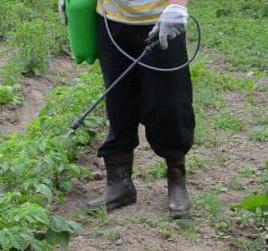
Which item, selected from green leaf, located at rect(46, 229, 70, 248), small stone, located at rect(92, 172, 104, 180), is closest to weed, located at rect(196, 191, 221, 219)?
small stone, located at rect(92, 172, 104, 180)

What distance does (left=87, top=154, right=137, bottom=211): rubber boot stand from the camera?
414 centimetres

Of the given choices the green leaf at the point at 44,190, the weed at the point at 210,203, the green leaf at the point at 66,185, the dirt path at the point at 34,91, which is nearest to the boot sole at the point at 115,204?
the green leaf at the point at 66,185

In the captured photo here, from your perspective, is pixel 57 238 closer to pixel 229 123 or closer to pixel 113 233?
pixel 113 233

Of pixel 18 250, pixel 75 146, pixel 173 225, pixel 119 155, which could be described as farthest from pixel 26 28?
pixel 18 250

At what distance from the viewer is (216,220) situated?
13.2ft

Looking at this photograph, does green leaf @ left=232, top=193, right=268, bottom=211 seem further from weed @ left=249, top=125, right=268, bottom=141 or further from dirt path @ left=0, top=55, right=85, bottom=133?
dirt path @ left=0, top=55, right=85, bottom=133

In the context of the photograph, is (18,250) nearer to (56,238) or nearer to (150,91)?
(56,238)

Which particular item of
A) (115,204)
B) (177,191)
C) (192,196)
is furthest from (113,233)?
(192,196)

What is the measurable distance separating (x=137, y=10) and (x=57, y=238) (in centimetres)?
119

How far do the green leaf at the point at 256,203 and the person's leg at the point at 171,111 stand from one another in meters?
0.31

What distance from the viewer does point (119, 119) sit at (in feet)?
13.3

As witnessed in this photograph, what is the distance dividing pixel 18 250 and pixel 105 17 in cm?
133

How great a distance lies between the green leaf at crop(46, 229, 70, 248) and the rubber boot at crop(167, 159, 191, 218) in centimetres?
82

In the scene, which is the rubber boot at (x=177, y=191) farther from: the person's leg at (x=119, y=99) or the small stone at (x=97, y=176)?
the small stone at (x=97, y=176)
